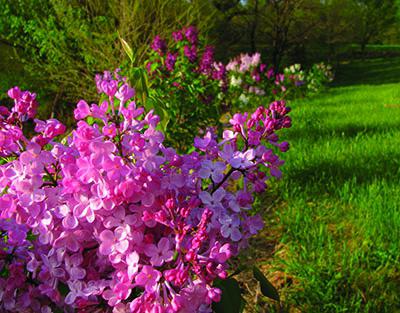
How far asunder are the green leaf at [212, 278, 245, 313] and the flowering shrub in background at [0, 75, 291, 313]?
0.11m

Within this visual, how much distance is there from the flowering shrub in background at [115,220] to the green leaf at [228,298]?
107 millimetres

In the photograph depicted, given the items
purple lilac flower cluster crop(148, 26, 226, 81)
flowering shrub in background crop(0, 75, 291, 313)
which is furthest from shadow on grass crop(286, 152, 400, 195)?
flowering shrub in background crop(0, 75, 291, 313)

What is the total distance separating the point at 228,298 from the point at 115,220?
324 millimetres

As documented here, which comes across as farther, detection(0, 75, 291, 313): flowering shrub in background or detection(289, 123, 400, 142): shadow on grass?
detection(289, 123, 400, 142): shadow on grass

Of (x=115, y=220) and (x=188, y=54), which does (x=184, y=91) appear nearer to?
(x=188, y=54)

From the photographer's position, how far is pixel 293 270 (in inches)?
79.3

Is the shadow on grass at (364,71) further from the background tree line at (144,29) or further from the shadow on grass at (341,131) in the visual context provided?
the shadow on grass at (341,131)

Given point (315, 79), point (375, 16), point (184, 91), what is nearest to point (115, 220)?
point (184, 91)

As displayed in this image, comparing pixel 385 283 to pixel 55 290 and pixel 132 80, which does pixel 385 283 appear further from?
pixel 55 290

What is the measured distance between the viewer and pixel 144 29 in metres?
7.42

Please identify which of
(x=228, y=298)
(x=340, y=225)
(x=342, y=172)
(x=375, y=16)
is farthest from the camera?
(x=375, y=16)

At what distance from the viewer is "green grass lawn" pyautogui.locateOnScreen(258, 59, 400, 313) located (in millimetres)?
1846

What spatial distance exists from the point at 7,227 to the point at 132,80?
63cm

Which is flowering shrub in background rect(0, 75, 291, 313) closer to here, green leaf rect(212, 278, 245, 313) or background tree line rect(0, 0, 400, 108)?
green leaf rect(212, 278, 245, 313)
